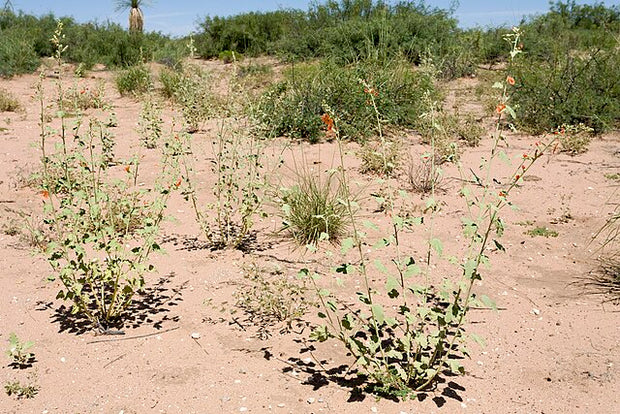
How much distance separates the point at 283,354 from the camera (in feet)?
10.1

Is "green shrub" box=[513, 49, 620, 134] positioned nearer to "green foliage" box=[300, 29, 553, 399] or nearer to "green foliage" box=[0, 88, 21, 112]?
"green foliage" box=[300, 29, 553, 399]

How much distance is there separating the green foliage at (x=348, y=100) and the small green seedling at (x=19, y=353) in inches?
174

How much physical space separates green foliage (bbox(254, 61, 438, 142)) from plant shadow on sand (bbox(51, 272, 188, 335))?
362 centimetres

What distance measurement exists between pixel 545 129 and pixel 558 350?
16.7ft

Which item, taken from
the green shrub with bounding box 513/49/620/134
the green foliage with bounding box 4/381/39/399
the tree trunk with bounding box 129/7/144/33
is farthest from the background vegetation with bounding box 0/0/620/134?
the green foliage with bounding box 4/381/39/399

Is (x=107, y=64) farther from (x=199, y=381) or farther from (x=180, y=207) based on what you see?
(x=199, y=381)

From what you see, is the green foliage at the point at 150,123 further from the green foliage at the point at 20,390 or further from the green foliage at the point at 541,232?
the green foliage at the point at 541,232

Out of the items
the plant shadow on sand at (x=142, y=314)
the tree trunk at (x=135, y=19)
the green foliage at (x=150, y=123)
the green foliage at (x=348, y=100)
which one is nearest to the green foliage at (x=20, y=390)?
the plant shadow on sand at (x=142, y=314)

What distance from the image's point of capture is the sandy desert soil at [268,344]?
2711mm

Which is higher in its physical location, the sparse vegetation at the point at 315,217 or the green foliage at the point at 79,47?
the green foliage at the point at 79,47

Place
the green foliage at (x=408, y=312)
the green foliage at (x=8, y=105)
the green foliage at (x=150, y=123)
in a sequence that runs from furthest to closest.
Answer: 1. the green foliage at (x=8, y=105)
2. the green foliage at (x=150, y=123)
3. the green foliage at (x=408, y=312)

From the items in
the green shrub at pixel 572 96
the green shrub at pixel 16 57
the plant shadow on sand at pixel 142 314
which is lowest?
the plant shadow on sand at pixel 142 314

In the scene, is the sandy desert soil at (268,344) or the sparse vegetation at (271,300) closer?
the sandy desert soil at (268,344)

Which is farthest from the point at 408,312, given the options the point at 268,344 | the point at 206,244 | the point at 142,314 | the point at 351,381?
the point at 206,244
